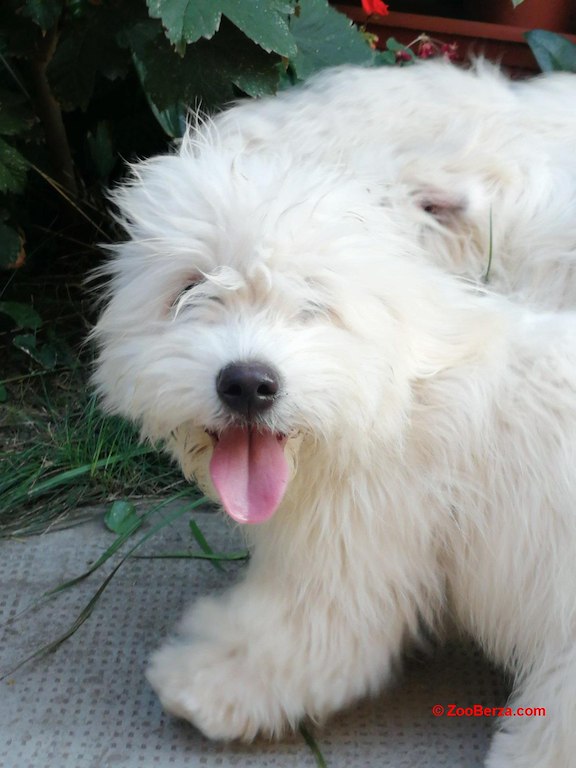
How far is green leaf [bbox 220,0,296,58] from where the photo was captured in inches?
85.1

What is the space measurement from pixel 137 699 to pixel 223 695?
0.28 m

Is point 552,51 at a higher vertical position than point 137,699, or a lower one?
higher

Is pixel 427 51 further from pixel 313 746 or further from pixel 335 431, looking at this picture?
pixel 313 746

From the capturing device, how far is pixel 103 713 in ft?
6.25

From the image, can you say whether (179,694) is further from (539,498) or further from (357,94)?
(357,94)

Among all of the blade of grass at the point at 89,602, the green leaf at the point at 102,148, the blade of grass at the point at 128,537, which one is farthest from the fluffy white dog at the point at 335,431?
the green leaf at the point at 102,148

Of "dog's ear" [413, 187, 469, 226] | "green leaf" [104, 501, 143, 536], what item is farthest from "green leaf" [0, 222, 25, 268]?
"dog's ear" [413, 187, 469, 226]

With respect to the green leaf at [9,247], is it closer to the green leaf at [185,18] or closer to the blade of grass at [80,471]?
the blade of grass at [80,471]

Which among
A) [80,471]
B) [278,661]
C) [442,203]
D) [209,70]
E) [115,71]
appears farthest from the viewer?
[115,71]

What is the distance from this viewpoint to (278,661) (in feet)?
5.58

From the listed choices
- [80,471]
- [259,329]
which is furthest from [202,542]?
[259,329]

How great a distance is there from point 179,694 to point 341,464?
0.50 metres

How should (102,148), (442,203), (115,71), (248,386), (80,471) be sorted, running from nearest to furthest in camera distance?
(248,386) → (442,203) → (80,471) → (115,71) → (102,148)

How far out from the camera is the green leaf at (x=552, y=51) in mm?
3240
